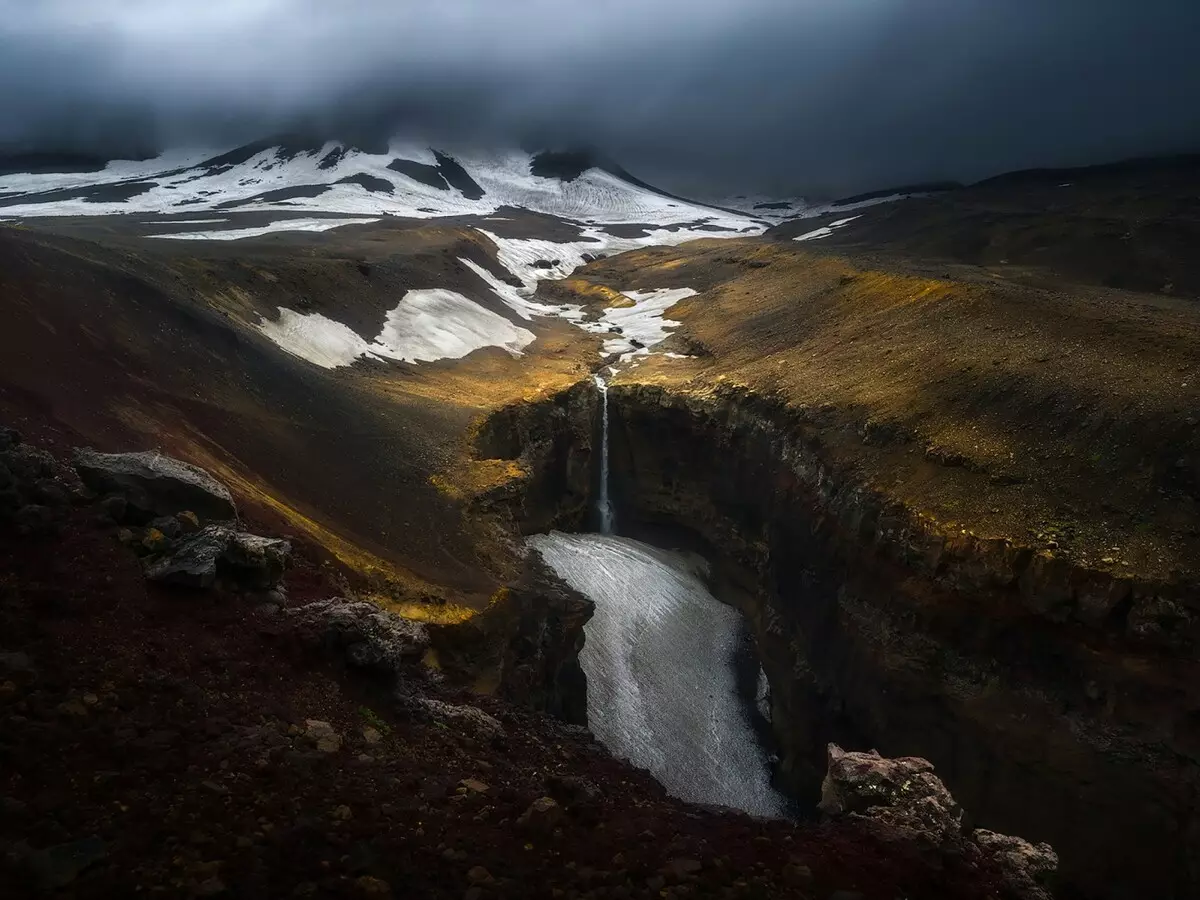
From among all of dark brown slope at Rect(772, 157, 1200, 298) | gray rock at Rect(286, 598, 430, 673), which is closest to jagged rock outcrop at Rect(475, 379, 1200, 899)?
gray rock at Rect(286, 598, 430, 673)

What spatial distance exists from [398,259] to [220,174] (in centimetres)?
10717

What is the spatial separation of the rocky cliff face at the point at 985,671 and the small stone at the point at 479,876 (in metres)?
13.5

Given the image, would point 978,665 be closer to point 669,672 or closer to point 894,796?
point 894,796

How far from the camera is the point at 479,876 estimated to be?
6633 millimetres

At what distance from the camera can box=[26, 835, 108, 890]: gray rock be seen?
4.98 meters

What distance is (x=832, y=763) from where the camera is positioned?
12594 millimetres

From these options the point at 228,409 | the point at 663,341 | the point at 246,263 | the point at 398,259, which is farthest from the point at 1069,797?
the point at 398,259

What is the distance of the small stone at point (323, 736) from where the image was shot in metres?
8.06

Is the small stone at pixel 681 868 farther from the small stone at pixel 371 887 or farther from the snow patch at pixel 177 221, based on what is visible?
the snow patch at pixel 177 221

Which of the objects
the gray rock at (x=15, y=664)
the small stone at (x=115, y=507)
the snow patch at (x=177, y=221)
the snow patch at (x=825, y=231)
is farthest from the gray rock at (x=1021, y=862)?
the snow patch at (x=825, y=231)

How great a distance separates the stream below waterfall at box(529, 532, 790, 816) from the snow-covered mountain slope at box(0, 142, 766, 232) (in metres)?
75.3

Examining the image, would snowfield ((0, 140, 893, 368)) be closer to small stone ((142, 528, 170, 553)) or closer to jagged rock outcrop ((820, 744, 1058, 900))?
small stone ((142, 528, 170, 553))

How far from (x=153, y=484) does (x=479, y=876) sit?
8.04 meters

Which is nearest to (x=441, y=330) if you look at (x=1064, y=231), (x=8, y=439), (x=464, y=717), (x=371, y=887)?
(x=8, y=439)
